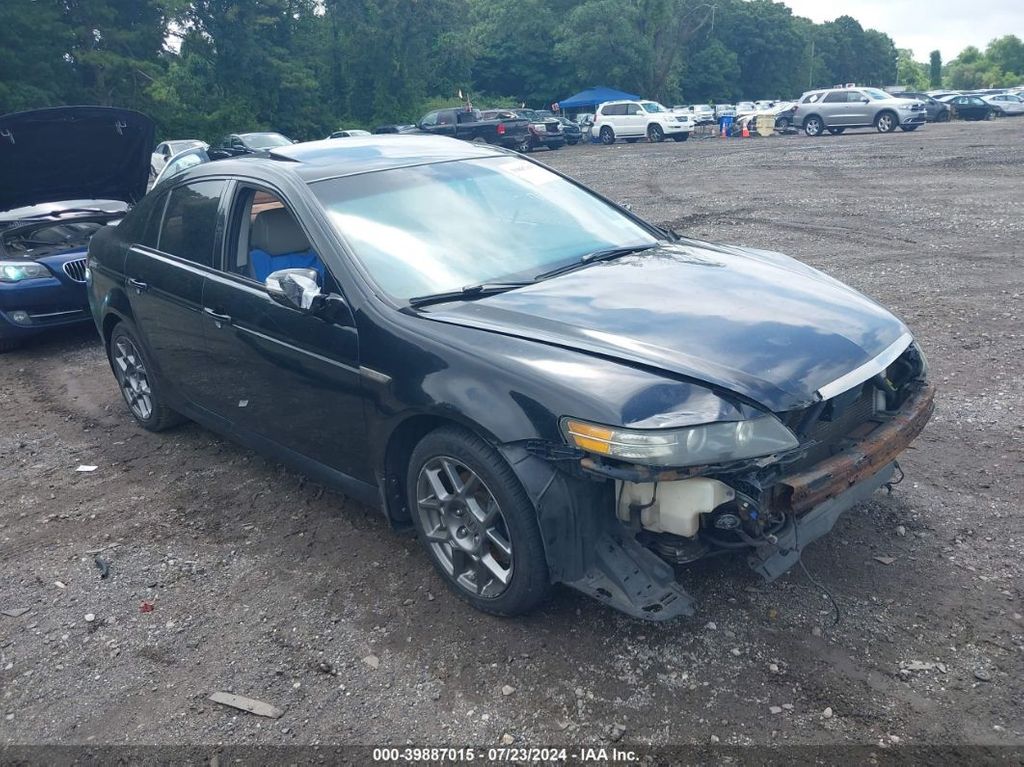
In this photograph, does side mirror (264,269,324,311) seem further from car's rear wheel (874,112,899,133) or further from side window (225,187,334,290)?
car's rear wheel (874,112,899,133)

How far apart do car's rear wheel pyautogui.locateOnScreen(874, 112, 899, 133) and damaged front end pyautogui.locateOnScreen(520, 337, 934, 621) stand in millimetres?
31332

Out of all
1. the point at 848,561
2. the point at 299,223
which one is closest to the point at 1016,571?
the point at 848,561

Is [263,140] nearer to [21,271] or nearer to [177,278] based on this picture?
[21,271]

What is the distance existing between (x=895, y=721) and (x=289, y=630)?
2222 millimetres

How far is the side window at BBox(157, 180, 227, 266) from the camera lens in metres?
4.46

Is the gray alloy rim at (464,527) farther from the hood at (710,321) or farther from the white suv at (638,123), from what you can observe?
the white suv at (638,123)

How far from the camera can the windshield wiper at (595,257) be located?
3.83 m

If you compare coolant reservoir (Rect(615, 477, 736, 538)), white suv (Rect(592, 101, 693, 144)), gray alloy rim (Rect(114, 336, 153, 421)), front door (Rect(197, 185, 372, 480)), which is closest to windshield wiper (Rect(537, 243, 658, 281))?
front door (Rect(197, 185, 372, 480))

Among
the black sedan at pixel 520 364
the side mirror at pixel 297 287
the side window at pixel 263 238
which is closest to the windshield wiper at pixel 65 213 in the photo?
the black sedan at pixel 520 364

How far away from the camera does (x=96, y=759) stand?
2836 mm

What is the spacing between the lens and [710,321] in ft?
10.7

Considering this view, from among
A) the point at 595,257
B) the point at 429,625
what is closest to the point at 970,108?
the point at 595,257

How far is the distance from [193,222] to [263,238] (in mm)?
646

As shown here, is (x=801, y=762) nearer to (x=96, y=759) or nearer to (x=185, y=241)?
(x=96, y=759)
